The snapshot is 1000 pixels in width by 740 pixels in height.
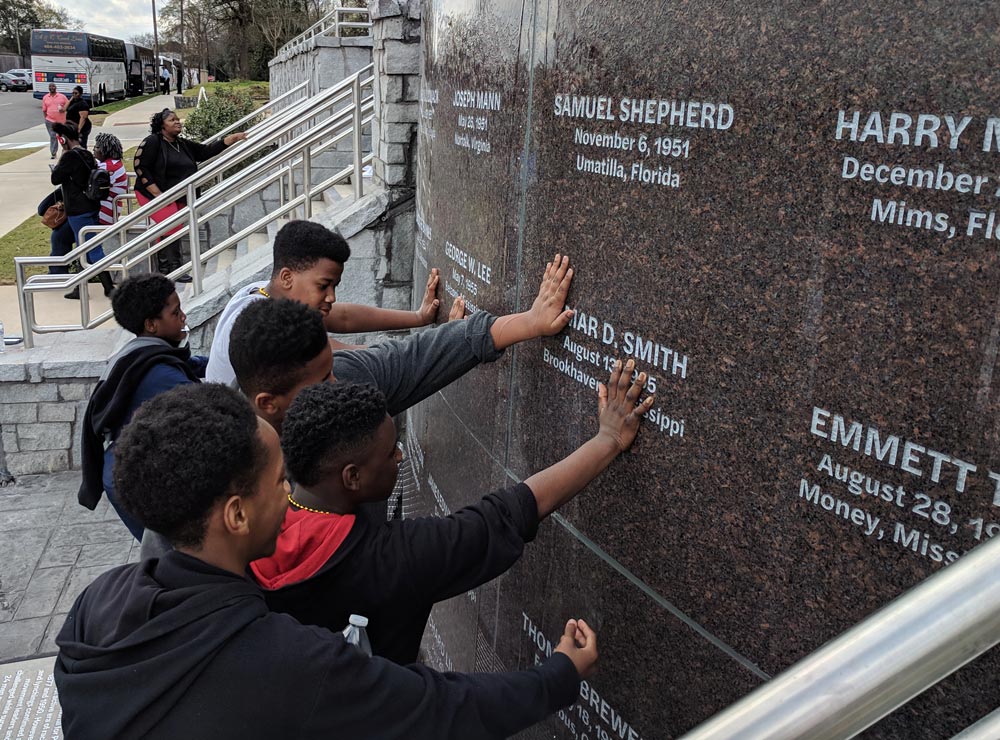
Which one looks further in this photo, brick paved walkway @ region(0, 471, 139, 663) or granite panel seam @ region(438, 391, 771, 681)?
brick paved walkway @ region(0, 471, 139, 663)

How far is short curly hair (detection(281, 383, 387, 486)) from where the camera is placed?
235 cm

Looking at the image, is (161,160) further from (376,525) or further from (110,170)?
(376,525)

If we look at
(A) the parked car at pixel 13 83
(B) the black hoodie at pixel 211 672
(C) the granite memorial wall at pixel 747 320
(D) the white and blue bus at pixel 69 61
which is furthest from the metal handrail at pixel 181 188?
(A) the parked car at pixel 13 83

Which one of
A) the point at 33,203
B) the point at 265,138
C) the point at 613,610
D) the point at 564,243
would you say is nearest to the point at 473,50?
the point at 564,243

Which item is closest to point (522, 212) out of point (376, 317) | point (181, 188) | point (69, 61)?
point (376, 317)

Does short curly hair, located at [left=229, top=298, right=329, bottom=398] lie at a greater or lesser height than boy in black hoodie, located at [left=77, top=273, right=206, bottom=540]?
greater

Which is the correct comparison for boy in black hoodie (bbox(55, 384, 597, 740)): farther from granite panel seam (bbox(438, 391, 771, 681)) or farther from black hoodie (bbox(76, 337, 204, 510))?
black hoodie (bbox(76, 337, 204, 510))

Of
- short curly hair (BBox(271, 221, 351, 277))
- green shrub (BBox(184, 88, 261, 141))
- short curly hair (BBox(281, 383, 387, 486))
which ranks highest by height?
short curly hair (BBox(271, 221, 351, 277))

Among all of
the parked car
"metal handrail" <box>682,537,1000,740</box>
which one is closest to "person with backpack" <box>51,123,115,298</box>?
"metal handrail" <box>682,537,1000,740</box>

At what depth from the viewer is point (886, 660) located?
3.59ft

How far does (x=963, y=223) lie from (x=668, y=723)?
1458 mm

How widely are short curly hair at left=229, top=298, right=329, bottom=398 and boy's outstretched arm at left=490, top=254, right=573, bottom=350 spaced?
59 cm

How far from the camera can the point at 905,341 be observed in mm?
1825

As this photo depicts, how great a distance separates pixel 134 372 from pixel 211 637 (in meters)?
2.24
